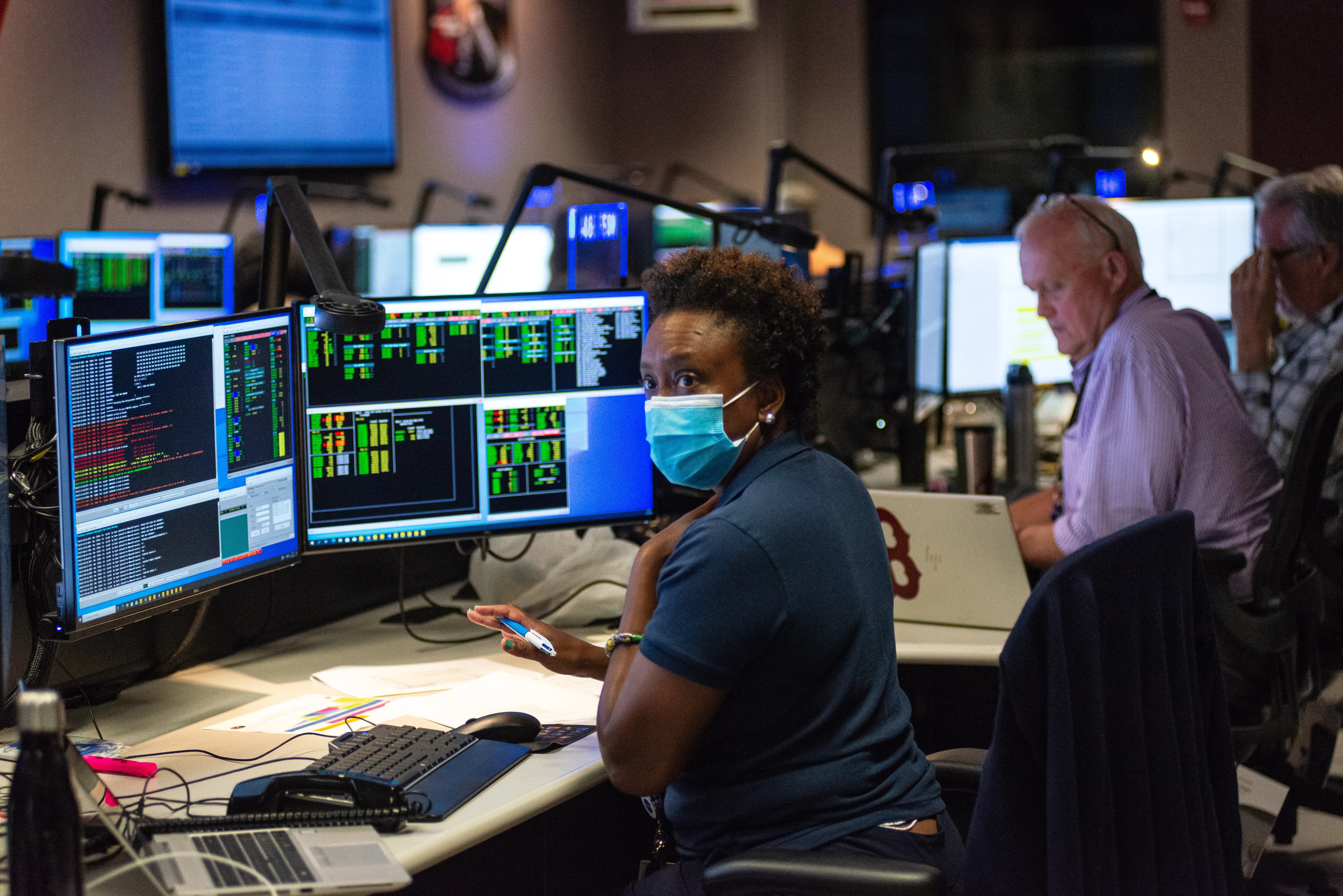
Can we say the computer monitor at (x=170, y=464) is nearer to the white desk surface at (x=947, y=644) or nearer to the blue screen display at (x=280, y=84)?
the white desk surface at (x=947, y=644)

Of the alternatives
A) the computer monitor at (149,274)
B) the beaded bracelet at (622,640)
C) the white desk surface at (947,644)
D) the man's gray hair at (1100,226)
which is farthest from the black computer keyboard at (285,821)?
the computer monitor at (149,274)

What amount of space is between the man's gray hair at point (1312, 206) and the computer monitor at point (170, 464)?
225 centimetres

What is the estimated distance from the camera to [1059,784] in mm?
1186

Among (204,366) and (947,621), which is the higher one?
(204,366)

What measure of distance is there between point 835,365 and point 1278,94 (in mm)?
4971

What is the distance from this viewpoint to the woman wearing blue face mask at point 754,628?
1.28 metres

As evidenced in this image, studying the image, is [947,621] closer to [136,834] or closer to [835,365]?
[835,365]

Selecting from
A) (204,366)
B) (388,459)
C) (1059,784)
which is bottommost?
(1059,784)

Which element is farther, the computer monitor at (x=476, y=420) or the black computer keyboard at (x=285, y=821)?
the computer monitor at (x=476, y=420)

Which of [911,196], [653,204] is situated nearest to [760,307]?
[653,204]

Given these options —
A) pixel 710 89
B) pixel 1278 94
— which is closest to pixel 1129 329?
pixel 1278 94

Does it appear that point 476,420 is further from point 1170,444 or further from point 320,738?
point 1170,444

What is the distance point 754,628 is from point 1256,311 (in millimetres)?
2141

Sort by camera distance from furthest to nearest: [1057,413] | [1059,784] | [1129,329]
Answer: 1. [1057,413]
2. [1129,329]
3. [1059,784]
